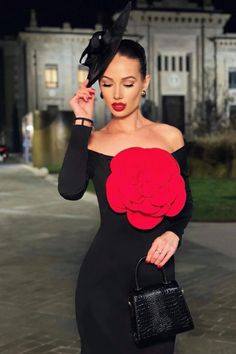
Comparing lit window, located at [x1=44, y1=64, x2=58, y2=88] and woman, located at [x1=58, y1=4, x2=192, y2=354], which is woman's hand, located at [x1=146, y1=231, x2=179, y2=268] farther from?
lit window, located at [x1=44, y1=64, x2=58, y2=88]

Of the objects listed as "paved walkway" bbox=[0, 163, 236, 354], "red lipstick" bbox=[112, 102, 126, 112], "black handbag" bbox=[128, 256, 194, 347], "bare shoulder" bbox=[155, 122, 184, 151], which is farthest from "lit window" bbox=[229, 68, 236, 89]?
"black handbag" bbox=[128, 256, 194, 347]

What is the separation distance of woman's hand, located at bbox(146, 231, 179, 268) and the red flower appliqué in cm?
7

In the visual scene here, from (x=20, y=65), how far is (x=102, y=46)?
4761 cm

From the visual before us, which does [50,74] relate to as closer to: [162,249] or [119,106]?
[119,106]

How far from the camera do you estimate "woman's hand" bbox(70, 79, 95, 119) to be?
2.02m

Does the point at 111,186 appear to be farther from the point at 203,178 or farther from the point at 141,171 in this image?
the point at 203,178

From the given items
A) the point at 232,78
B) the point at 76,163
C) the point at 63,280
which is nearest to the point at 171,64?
the point at 232,78

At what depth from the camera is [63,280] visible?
5758mm

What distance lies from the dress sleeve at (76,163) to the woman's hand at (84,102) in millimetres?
53

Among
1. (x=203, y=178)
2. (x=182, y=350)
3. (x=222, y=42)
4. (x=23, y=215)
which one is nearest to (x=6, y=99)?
(x=222, y=42)

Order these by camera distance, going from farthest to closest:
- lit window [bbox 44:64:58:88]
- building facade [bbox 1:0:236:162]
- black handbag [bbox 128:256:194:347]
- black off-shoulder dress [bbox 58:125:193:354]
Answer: lit window [bbox 44:64:58:88], building facade [bbox 1:0:236:162], black off-shoulder dress [bbox 58:125:193:354], black handbag [bbox 128:256:194:347]

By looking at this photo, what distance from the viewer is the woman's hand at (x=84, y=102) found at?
6.63ft

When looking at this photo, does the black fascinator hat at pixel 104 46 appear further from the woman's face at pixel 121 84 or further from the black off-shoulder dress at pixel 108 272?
the black off-shoulder dress at pixel 108 272

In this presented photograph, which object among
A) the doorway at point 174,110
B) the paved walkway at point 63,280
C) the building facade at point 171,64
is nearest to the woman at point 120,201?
the paved walkway at point 63,280
